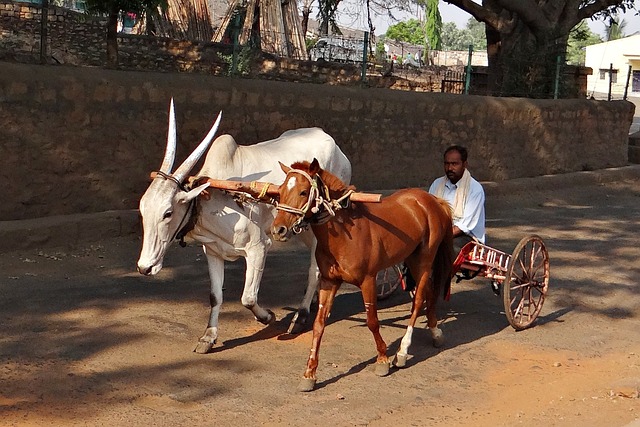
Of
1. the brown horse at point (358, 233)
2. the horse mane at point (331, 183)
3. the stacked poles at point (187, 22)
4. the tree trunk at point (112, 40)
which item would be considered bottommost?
the brown horse at point (358, 233)

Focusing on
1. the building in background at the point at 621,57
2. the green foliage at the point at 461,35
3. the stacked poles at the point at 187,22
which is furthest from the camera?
the green foliage at the point at 461,35

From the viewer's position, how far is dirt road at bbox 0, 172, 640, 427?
5.95 meters

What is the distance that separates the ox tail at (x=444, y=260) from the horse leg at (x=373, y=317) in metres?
1.01

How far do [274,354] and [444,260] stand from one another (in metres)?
1.59

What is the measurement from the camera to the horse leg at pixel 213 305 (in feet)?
23.1

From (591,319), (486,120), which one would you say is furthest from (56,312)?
(486,120)

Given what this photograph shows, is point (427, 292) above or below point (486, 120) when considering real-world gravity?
below

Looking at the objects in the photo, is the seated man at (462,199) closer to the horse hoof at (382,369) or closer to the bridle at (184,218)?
the horse hoof at (382,369)

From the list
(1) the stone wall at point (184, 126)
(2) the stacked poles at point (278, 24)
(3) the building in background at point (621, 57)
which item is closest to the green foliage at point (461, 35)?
(3) the building in background at point (621, 57)

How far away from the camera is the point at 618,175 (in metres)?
19.0

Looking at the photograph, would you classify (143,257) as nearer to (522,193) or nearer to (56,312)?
(56,312)

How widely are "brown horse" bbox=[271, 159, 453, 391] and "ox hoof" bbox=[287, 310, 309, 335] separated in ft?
3.69

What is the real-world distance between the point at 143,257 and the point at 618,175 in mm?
14433

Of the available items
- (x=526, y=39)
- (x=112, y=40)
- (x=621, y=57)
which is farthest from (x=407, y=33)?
(x=112, y=40)
